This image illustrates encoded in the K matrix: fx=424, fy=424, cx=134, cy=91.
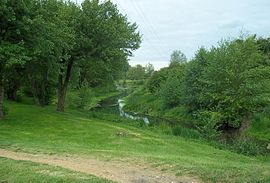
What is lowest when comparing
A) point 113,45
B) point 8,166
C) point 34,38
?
point 8,166

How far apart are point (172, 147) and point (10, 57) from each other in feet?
34.3

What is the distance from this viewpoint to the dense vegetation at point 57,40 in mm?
25391

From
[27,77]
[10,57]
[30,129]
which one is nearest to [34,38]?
[10,57]

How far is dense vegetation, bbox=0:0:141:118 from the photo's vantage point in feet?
83.3

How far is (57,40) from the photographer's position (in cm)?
2911

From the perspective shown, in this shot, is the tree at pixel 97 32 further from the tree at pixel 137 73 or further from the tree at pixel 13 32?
the tree at pixel 137 73

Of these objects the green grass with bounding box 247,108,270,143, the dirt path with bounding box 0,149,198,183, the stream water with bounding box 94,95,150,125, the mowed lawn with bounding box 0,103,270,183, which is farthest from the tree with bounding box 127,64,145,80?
the dirt path with bounding box 0,149,198,183

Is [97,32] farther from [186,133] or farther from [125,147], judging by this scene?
[125,147]

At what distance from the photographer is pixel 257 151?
25.0m

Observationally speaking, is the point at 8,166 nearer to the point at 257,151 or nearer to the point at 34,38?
the point at 34,38

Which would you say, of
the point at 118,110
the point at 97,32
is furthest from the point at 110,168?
the point at 118,110

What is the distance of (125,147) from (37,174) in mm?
8958

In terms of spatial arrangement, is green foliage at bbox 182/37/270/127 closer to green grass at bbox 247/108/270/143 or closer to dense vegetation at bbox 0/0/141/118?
green grass at bbox 247/108/270/143

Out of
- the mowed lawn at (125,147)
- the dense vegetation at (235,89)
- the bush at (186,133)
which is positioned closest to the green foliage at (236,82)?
the dense vegetation at (235,89)
